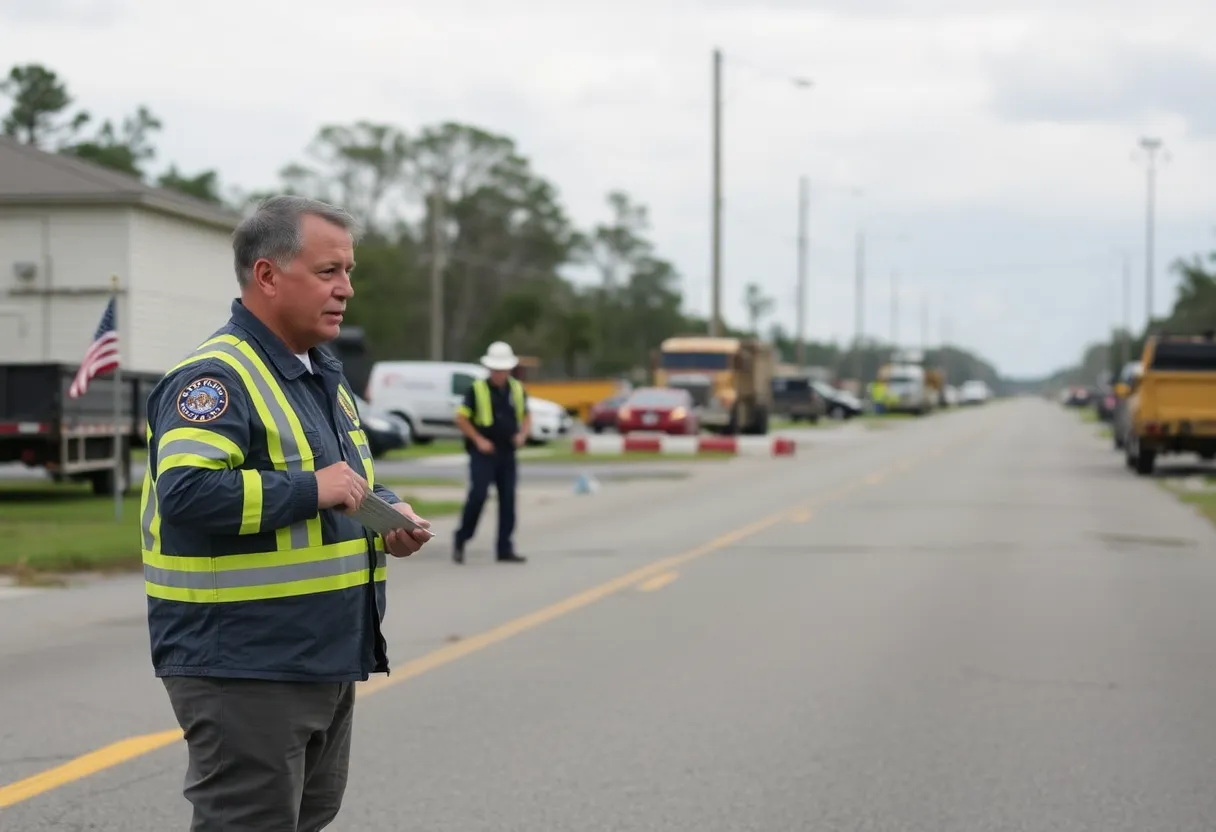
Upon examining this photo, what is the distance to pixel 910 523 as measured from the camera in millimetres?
20797

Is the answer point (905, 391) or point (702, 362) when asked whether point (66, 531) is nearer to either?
point (702, 362)

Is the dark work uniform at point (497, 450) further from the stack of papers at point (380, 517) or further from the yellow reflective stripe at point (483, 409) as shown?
the stack of papers at point (380, 517)

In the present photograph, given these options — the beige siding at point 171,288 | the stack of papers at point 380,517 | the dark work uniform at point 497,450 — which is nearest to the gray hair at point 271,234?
the stack of papers at point 380,517

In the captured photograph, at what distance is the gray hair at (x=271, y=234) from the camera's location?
3904mm

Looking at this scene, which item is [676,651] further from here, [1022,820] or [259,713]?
[259,713]

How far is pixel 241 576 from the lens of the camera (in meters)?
3.79

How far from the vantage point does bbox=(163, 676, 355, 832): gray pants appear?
3.80 meters

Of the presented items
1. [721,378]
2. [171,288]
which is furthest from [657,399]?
[171,288]

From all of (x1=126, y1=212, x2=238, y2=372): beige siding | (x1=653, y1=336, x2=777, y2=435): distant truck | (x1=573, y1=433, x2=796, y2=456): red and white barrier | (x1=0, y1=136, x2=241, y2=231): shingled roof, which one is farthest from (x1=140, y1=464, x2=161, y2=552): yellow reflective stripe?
(x1=653, y1=336, x2=777, y2=435): distant truck

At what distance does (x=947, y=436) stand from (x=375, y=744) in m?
50.0

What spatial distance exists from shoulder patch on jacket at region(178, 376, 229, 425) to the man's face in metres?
0.24

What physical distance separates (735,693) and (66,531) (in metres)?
9.84

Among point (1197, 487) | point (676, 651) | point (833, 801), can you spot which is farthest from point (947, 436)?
point (833, 801)

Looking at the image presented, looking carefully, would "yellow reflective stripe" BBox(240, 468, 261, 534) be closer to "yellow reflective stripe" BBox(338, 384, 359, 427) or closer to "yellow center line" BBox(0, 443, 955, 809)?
"yellow reflective stripe" BBox(338, 384, 359, 427)
